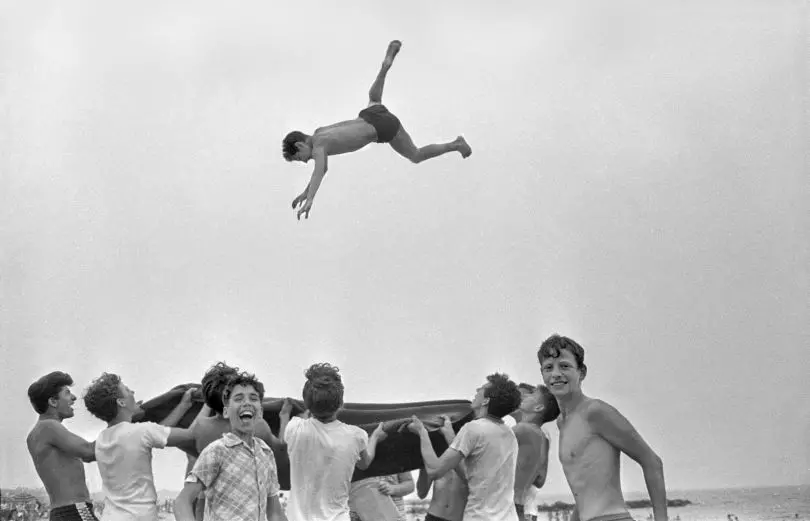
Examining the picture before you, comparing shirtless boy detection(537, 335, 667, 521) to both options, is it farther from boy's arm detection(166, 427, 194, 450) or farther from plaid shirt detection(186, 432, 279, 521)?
boy's arm detection(166, 427, 194, 450)

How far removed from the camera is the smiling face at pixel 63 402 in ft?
15.9

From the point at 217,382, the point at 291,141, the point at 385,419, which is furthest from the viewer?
the point at 291,141

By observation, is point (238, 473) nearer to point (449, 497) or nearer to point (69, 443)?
point (69, 443)

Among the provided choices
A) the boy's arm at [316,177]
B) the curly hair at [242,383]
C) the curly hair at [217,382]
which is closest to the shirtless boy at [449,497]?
the curly hair at [217,382]

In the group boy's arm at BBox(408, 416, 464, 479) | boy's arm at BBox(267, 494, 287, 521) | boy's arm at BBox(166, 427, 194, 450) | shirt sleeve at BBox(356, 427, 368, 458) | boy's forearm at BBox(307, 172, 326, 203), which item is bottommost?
boy's arm at BBox(267, 494, 287, 521)

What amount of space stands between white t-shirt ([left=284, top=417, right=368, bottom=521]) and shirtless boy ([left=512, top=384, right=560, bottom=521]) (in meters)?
1.26

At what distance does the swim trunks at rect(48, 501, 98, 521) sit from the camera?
4.80 metres

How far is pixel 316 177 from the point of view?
21.3 feet

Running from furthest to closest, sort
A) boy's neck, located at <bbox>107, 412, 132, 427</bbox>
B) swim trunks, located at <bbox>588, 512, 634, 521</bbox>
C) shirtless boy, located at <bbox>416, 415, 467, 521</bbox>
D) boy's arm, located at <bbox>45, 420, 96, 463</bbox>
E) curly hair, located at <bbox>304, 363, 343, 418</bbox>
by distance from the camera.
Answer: shirtless boy, located at <bbox>416, 415, 467, 521</bbox> < boy's arm, located at <bbox>45, 420, 96, 463</bbox> < boy's neck, located at <bbox>107, 412, 132, 427</bbox> < curly hair, located at <bbox>304, 363, 343, 418</bbox> < swim trunks, located at <bbox>588, 512, 634, 521</bbox>

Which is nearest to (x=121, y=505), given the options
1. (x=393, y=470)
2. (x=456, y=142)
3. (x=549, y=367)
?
(x=393, y=470)

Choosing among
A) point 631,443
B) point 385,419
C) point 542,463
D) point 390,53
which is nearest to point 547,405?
point 542,463

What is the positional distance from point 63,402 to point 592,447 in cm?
266

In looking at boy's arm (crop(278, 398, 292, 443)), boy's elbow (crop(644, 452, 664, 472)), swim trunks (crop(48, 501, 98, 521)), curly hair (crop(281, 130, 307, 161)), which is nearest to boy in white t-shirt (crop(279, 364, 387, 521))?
boy's arm (crop(278, 398, 292, 443))

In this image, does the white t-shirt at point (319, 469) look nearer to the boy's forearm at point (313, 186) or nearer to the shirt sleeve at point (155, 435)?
the shirt sleeve at point (155, 435)
